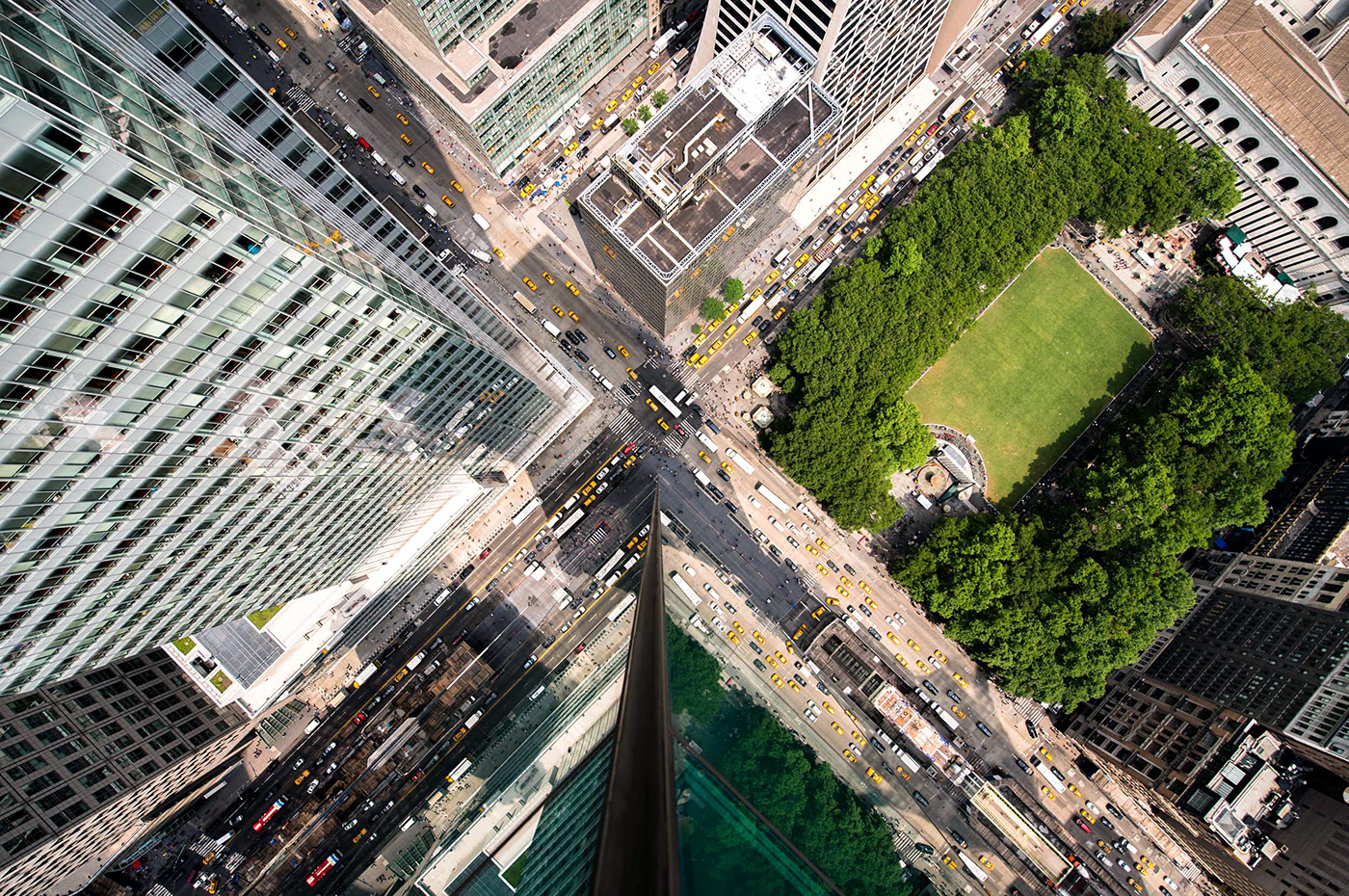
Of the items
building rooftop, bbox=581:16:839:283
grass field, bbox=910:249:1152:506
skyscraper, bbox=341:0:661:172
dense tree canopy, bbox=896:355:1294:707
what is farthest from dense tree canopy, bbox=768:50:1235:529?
skyscraper, bbox=341:0:661:172

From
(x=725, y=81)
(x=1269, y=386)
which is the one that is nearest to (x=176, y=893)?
(x=725, y=81)

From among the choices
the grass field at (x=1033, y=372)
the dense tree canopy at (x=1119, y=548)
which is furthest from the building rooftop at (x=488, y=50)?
the dense tree canopy at (x=1119, y=548)

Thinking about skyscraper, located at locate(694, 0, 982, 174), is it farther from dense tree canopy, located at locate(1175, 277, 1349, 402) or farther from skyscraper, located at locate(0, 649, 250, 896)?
skyscraper, located at locate(0, 649, 250, 896)

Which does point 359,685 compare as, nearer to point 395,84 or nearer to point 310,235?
point 310,235

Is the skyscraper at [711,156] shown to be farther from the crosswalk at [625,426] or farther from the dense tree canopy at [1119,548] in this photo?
the dense tree canopy at [1119,548]

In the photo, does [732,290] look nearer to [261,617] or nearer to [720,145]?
[720,145]

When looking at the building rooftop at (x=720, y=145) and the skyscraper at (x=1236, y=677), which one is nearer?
the skyscraper at (x=1236, y=677)
